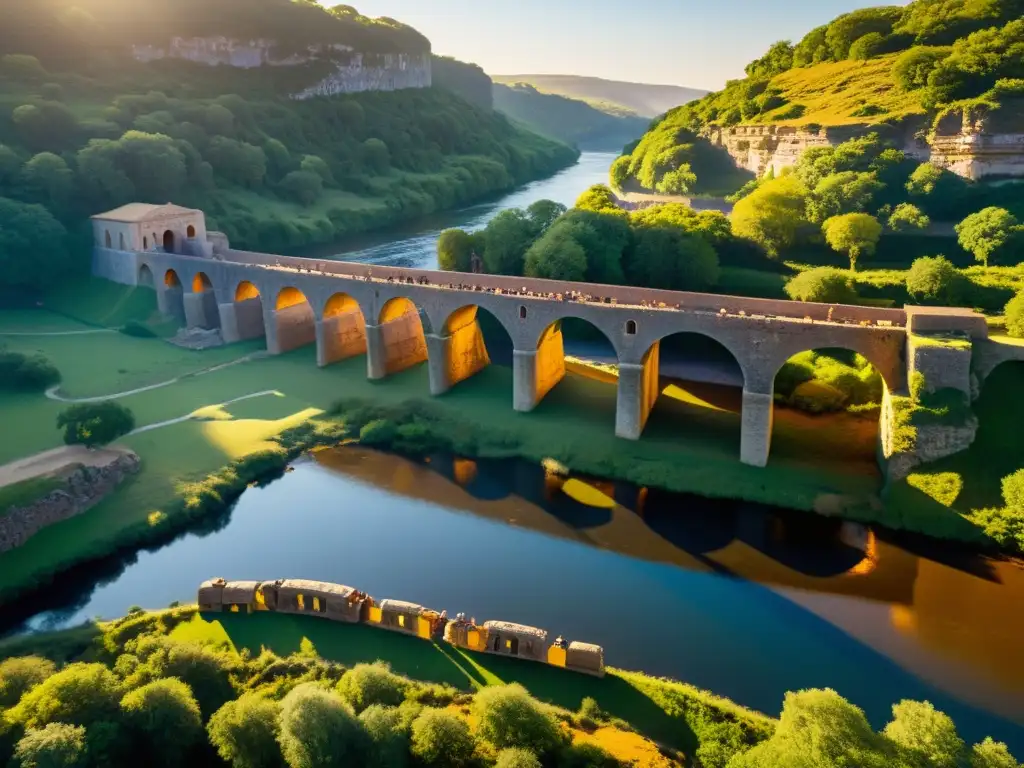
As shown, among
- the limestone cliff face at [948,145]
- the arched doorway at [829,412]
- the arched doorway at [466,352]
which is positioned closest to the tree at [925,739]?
the arched doorway at [829,412]

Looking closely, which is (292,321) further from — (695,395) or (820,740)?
(820,740)

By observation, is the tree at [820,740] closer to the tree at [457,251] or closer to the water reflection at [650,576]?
the water reflection at [650,576]

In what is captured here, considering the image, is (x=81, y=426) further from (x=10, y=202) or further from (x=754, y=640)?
(x=10, y=202)

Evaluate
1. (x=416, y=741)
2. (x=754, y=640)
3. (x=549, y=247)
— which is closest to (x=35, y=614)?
(x=416, y=741)

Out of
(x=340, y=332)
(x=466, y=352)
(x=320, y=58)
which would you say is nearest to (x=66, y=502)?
(x=340, y=332)

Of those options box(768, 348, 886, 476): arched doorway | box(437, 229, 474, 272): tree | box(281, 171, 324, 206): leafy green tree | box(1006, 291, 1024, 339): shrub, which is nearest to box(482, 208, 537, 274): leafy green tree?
box(437, 229, 474, 272): tree

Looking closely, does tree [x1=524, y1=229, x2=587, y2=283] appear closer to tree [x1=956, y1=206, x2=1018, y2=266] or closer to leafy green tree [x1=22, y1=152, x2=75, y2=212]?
tree [x1=956, y1=206, x2=1018, y2=266]
